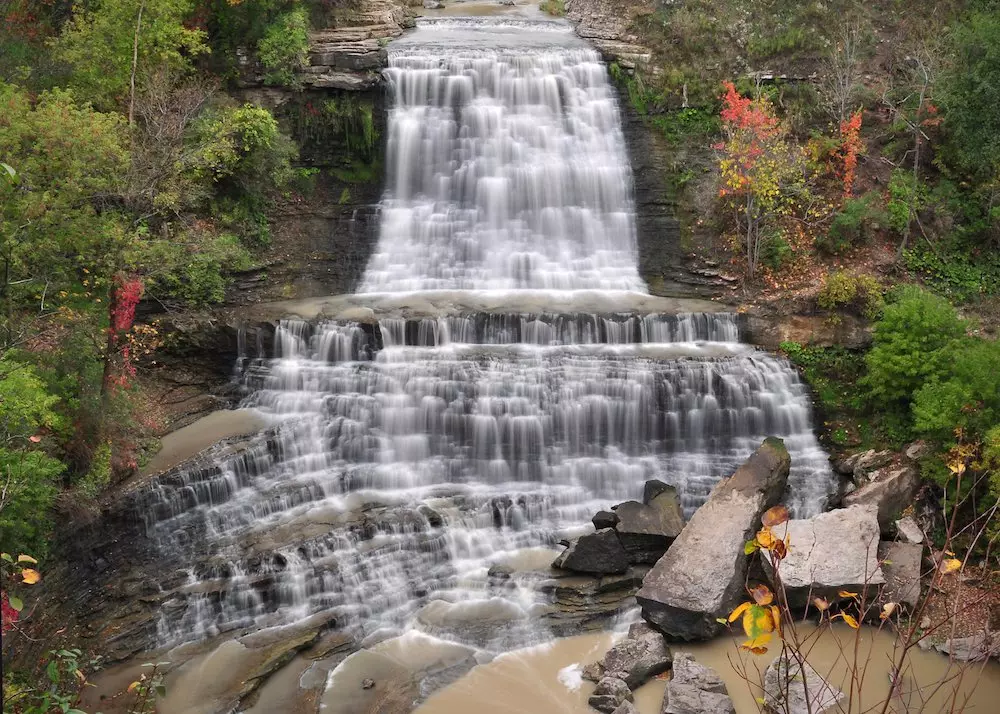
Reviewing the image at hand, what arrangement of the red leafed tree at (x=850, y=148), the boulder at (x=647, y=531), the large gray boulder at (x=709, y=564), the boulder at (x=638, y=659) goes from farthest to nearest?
the red leafed tree at (x=850, y=148) → the boulder at (x=647, y=531) → the large gray boulder at (x=709, y=564) → the boulder at (x=638, y=659)

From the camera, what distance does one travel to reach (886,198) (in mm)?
21047

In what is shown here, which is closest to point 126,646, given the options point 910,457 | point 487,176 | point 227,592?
point 227,592

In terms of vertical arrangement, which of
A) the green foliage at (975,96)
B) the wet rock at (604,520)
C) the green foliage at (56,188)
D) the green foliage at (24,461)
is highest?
the green foliage at (975,96)

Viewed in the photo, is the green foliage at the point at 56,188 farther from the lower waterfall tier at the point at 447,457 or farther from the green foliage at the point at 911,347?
the green foliage at the point at 911,347

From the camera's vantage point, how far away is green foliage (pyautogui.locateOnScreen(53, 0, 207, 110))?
19016 millimetres

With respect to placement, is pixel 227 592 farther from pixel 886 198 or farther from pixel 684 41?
pixel 684 41

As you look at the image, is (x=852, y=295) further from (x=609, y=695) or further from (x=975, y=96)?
Result: (x=609, y=695)

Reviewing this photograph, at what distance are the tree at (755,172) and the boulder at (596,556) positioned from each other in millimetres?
9843

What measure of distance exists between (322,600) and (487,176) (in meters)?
13.6

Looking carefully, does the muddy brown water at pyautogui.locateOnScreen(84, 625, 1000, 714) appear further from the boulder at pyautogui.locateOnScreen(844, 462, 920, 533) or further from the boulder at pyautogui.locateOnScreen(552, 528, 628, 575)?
the boulder at pyautogui.locateOnScreen(844, 462, 920, 533)

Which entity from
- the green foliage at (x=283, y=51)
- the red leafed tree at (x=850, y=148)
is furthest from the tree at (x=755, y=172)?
the green foliage at (x=283, y=51)

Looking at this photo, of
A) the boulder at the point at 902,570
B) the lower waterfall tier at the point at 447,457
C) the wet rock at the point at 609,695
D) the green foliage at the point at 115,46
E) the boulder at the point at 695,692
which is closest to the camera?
the boulder at the point at 695,692

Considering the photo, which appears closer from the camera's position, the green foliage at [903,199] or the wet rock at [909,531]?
the wet rock at [909,531]

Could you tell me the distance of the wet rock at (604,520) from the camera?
14133 millimetres
